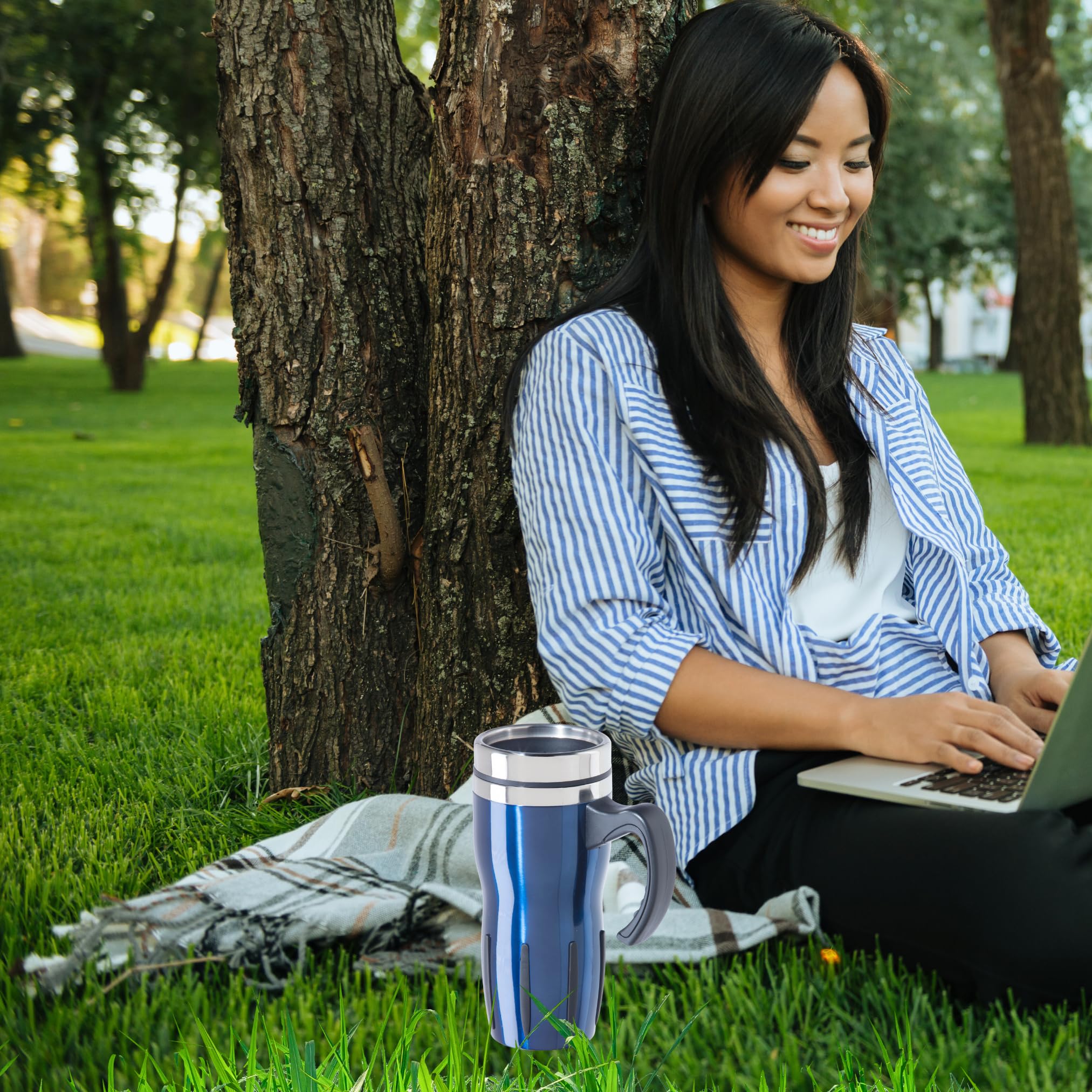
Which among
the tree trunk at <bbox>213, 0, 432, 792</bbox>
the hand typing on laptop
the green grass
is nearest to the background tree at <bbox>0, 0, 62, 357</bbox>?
the green grass

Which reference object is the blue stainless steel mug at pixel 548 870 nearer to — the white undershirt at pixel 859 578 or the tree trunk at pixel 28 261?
the white undershirt at pixel 859 578

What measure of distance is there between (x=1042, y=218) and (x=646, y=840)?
9.23 m

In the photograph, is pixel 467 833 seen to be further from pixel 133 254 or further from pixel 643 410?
pixel 133 254

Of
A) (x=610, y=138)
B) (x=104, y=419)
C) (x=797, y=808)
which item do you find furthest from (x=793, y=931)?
(x=104, y=419)

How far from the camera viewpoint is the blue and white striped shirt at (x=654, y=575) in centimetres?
185

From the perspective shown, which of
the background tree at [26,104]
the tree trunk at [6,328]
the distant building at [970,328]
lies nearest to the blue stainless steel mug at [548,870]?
the background tree at [26,104]

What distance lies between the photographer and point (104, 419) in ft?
44.4

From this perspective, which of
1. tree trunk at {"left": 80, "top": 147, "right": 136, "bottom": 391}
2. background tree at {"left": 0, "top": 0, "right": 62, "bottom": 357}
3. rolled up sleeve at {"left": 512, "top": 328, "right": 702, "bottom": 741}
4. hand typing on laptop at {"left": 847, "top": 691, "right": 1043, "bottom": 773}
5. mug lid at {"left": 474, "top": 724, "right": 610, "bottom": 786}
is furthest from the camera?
tree trunk at {"left": 80, "top": 147, "right": 136, "bottom": 391}

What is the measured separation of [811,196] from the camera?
6.51 ft

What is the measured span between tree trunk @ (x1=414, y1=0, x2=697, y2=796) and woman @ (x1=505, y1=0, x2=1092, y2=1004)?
206 millimetres

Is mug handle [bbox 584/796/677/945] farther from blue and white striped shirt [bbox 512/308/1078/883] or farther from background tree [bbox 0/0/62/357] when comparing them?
background tree [bbox 0/0/62/357]

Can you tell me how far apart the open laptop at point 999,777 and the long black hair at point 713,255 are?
0.39 metres

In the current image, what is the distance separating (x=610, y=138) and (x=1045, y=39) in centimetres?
830

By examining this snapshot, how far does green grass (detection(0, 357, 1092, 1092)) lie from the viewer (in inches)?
57.8
